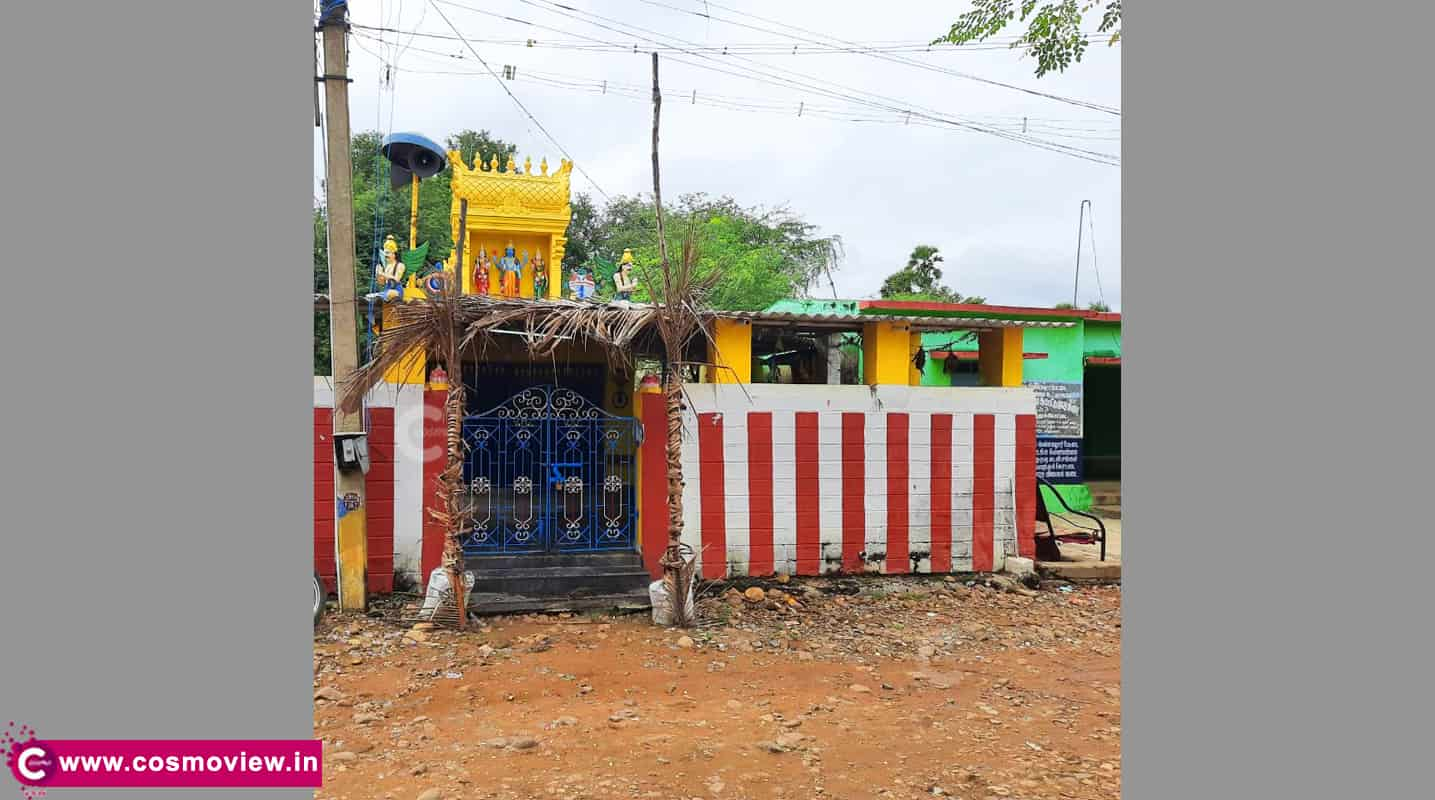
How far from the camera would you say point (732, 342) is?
880 cm

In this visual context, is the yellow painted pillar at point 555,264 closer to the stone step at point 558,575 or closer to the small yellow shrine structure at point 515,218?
the small yellow shrine structure at point 515,218

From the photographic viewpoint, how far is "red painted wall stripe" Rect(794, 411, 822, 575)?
29.6ft

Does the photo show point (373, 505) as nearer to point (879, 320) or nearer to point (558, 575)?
point (558, 575)

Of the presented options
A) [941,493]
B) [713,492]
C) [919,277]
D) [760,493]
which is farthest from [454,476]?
[919,277]

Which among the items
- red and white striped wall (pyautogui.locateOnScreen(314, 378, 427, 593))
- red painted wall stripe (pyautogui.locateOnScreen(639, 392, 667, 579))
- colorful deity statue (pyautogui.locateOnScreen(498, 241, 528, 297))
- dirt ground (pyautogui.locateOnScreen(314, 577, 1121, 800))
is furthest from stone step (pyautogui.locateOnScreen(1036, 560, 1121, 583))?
colorful deity statue (pyautogui.locateOnScreen(498, 241, 528, 297))

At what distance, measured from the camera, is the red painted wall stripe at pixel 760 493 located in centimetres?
888

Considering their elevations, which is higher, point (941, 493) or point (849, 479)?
point (849, 479)

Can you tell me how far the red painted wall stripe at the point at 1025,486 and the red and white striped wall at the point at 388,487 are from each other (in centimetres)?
633

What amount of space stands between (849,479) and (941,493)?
1108mm

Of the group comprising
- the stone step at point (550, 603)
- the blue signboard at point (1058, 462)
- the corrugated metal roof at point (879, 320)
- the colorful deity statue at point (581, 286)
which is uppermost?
the colorful deity statue at point (581, 286)

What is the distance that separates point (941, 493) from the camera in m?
9.46

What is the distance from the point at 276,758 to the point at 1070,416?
16.4 metres

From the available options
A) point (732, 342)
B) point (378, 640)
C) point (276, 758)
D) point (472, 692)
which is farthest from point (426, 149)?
point (276, 758)

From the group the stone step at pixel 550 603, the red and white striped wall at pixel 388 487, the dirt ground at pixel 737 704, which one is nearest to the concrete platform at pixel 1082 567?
the dirt ground at pixel 737 704
